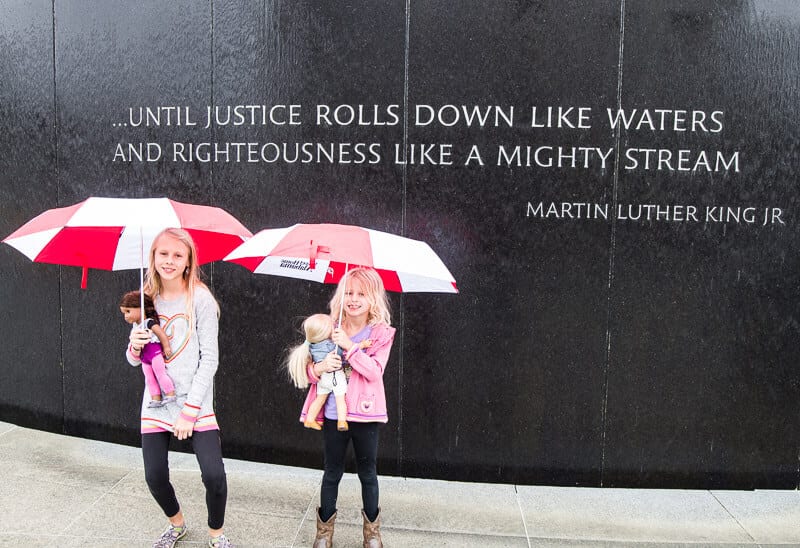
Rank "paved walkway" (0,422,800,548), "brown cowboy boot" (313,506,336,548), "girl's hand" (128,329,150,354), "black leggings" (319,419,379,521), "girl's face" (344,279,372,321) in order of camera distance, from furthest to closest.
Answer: "paved walkway" (0,422,800,548) → "brown cowboy boot" (313,506,336,548) → "black leggings" (319,419,379,521) → "girl's face" (344,279,372,321) → "girl's hand" (128,329,150,354)

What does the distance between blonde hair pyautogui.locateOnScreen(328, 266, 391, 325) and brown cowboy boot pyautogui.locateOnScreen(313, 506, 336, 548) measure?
112cm

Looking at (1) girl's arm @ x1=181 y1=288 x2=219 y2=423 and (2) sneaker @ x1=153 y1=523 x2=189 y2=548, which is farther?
(2) sneaker @ x1=153 y1=523 x2=189 y2=548

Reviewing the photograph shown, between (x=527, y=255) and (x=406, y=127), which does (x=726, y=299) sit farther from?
(x=406, y=127)

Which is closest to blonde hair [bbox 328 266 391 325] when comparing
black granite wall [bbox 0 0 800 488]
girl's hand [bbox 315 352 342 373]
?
girl's hand [bbox 315 352 342 373]

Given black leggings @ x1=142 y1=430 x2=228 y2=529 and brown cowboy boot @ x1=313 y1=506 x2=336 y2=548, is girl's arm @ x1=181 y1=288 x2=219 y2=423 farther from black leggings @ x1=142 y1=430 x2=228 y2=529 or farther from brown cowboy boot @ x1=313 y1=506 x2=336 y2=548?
brown cowboy boot @ x1=313 y1=506 x2=336 y2=548

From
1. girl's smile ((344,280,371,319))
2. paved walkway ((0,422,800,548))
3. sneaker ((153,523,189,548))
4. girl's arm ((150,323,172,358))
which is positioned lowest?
paved walkway ((0,422,800,548))

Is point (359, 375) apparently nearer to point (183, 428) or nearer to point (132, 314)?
point (183, 428)

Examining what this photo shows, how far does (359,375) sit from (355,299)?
15.9 inches

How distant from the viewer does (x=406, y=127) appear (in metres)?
4.86

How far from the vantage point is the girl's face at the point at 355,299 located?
331 cm

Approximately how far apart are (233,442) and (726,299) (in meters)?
3.86

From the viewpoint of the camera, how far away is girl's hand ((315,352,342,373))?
3.25 m

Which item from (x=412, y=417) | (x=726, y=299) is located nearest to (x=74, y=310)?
(x=412, y=417)

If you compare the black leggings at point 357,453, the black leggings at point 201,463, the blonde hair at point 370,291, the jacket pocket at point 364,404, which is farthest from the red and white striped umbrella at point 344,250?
the black leggings at point 201,463
